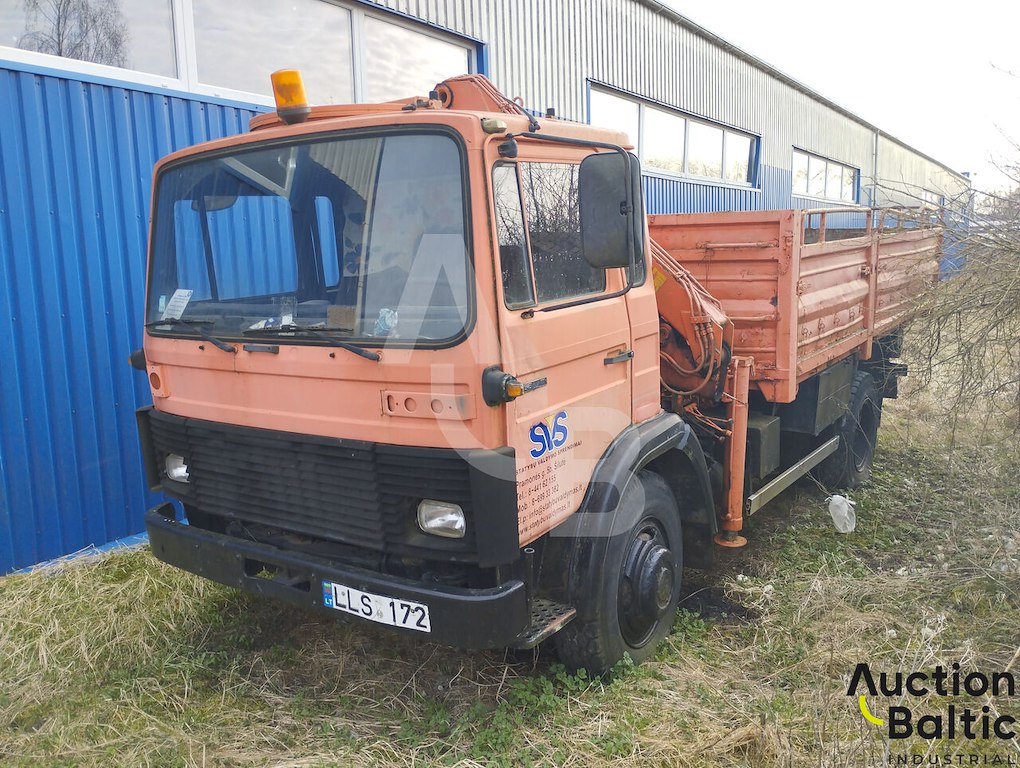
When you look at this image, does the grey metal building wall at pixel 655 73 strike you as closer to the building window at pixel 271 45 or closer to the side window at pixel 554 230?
the building window at pixel 271 45

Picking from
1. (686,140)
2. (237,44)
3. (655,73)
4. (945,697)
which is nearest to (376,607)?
(945,697)

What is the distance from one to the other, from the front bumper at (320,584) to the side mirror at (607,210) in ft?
3.92

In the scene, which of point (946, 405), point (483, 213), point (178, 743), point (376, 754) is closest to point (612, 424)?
point (483, 213)

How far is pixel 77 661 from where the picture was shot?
356 cm

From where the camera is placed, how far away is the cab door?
2.66 m

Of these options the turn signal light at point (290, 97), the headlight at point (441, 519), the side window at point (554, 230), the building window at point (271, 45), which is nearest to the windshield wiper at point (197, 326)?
the turn signal light at point (290, 97)

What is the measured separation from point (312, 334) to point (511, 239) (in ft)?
2.61

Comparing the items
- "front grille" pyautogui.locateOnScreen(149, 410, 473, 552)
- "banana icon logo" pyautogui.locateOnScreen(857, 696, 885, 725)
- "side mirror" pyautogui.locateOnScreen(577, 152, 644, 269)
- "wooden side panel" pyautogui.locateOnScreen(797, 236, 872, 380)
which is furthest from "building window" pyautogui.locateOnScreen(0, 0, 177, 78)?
"banana icon logo" pyautogui.locateOnScreen(857, 696, 885, 725)

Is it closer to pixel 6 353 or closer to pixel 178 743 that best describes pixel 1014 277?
pixel 178 743

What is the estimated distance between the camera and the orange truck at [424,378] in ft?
8.41

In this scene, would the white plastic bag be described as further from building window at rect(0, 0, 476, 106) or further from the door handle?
building window at rect(0, 0, 476, 106)

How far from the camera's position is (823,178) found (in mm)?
18703

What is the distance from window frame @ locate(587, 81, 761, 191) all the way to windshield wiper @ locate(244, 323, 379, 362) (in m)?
6.13

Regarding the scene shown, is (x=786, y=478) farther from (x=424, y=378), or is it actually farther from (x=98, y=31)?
(x=98, y=31)
